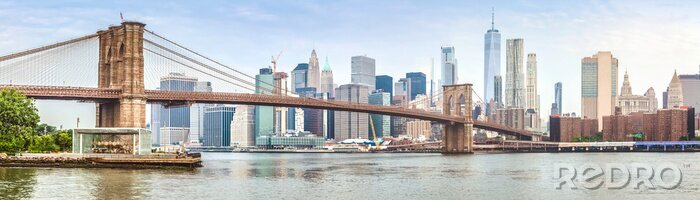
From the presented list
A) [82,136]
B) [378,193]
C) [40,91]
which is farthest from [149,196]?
[40,91]

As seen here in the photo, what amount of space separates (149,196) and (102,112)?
154ft

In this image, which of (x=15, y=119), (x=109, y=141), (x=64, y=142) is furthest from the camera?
(x=64, y=142)

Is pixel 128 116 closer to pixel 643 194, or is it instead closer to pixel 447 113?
pixel 643 194

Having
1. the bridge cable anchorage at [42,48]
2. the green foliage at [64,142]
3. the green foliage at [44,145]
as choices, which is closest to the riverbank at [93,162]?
the green foliage at [44,145]

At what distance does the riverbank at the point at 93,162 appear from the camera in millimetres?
69562

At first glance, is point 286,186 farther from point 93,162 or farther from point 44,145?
point 44,145

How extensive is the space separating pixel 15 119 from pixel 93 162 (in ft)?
29.7

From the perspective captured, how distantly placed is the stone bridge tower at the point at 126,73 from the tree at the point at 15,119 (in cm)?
990

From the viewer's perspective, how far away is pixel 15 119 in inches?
2899

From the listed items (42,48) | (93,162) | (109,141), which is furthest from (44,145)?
(93,162)

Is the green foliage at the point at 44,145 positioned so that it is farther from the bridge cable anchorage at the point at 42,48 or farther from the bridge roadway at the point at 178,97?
the bridge cable anchorage at the point at 42,48

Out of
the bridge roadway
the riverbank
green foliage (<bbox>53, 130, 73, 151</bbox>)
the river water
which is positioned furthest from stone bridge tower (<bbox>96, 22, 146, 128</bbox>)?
the river water

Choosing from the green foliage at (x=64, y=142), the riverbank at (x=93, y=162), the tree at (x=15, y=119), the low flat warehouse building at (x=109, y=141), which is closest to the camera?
the riverbank at (x=93, y=162)

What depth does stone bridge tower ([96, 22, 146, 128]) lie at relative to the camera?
8412cm
